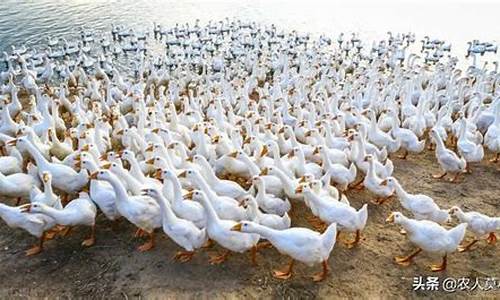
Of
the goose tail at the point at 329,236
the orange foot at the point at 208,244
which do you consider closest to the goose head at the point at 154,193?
the orange foot at the point at 208,244

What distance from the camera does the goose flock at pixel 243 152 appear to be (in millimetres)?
6543

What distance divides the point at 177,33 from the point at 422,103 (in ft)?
37.3

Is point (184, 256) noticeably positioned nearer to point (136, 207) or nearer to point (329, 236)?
point (136, 207)

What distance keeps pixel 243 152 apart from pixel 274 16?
18461 mm

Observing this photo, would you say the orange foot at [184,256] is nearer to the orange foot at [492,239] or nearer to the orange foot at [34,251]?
the orange foot at [34,251]

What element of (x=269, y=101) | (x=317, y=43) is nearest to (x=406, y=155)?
(x=269, y=101)

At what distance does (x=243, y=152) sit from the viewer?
812cm

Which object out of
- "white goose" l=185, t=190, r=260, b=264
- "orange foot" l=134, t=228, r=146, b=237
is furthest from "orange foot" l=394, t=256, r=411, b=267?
"orange foot" l=134, t=228, r=146, b=237

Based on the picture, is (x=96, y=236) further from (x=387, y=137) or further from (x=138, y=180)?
(x=387, y=137)

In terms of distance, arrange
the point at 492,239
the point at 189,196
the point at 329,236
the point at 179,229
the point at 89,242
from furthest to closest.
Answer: the point at 492,239, the point at 89,242, the point at 189,196, the point at 179,229, the point at 329,236

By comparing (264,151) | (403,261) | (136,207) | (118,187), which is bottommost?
(403,261)

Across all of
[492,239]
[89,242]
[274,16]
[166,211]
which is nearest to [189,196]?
[166,211]

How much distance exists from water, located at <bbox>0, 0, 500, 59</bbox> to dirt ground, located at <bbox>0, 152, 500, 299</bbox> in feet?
47.8

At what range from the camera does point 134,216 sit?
6.57m
